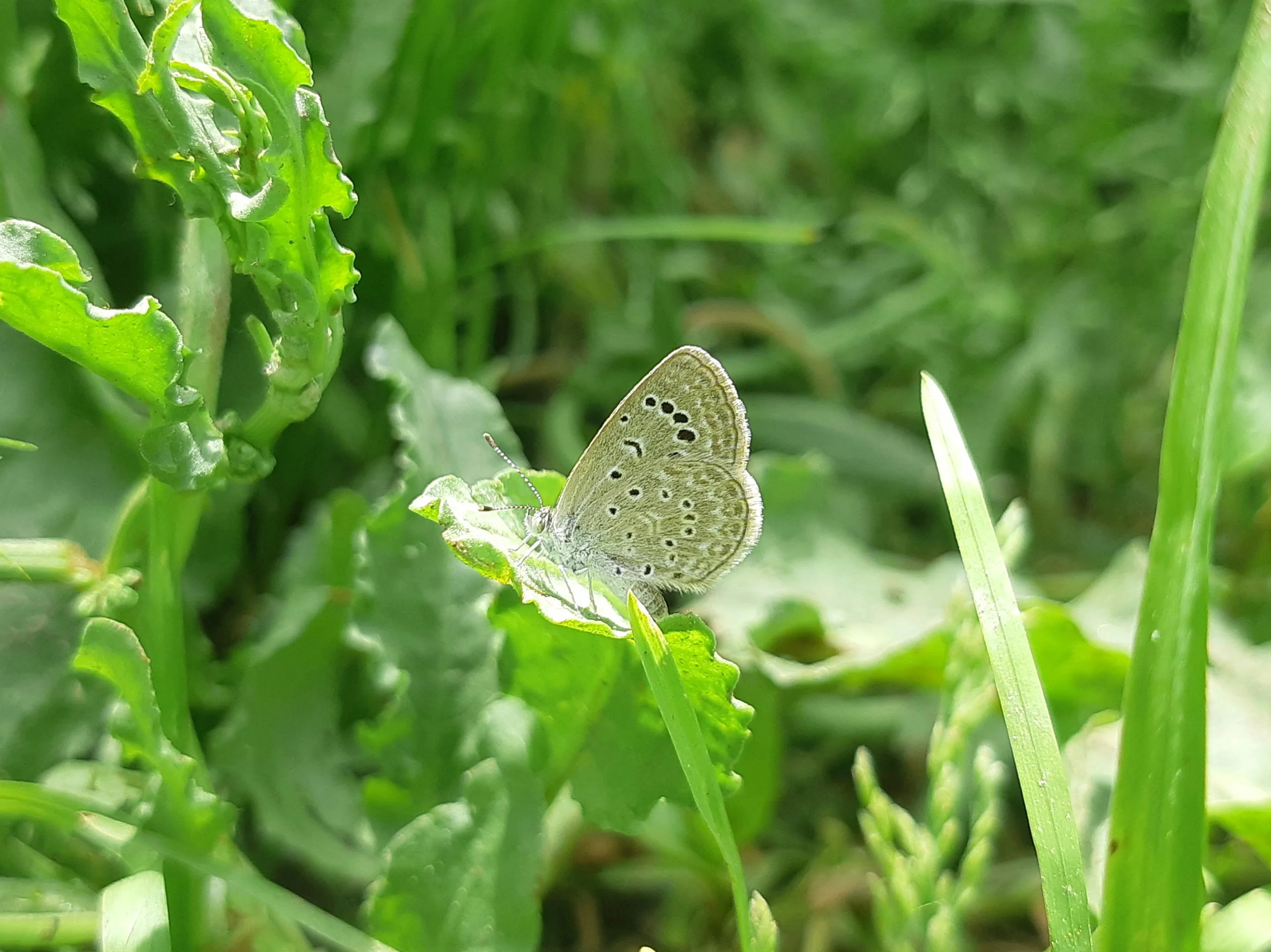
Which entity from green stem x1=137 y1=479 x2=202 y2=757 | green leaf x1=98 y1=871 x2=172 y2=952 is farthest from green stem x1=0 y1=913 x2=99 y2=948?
green stem x1=137 y1=479 x2=202 y2=757

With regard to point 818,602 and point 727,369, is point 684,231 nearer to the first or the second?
point 727,369

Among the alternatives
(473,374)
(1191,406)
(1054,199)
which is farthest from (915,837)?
(1054,199)

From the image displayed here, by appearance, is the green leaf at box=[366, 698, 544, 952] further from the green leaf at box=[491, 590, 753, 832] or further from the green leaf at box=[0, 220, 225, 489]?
the green leaf at box=[0, 220, 225, 489]

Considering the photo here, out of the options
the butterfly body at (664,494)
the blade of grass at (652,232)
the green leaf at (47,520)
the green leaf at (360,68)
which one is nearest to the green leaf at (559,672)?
the butterfly body at (664,494)

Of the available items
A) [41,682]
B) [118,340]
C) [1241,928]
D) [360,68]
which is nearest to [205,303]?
[118,340]

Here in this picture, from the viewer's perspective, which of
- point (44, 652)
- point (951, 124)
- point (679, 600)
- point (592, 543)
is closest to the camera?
point (44, 652)

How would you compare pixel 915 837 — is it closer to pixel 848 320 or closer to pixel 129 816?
pixel 129 816

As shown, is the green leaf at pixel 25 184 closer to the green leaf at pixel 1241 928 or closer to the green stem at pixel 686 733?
the green stem at pixel 686 733
